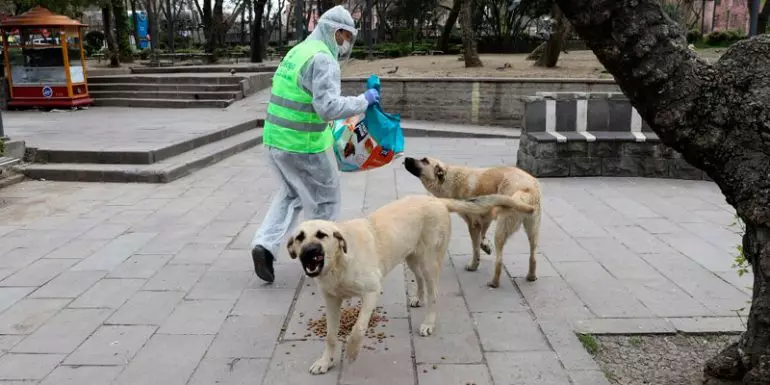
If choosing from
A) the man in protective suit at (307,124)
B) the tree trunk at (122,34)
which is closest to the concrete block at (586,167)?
the man in protective suit at (307,124)

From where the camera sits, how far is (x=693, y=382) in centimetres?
344

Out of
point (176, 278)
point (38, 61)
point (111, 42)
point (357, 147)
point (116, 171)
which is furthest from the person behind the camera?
point (111, 42)

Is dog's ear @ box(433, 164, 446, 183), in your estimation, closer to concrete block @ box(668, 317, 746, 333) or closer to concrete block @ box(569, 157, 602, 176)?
concrete block @ box(668, 317, 746, 333)

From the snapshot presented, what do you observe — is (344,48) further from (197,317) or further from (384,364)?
(384,364)

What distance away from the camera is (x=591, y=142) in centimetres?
908

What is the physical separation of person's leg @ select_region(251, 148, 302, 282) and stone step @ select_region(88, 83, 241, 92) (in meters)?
14.0

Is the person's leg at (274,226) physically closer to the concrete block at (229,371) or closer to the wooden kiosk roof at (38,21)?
the concrete block at (229,371)

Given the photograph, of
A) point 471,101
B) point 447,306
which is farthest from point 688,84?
point 471,101

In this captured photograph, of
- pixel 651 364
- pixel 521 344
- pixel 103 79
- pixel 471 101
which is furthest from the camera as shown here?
pixel 103 79

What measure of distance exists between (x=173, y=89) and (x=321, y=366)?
655 inches

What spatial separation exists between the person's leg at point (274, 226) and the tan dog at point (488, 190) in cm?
103

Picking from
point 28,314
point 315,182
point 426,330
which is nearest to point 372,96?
point 315,182

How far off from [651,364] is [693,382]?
11.1 inches

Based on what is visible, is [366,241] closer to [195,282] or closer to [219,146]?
[195,282]
